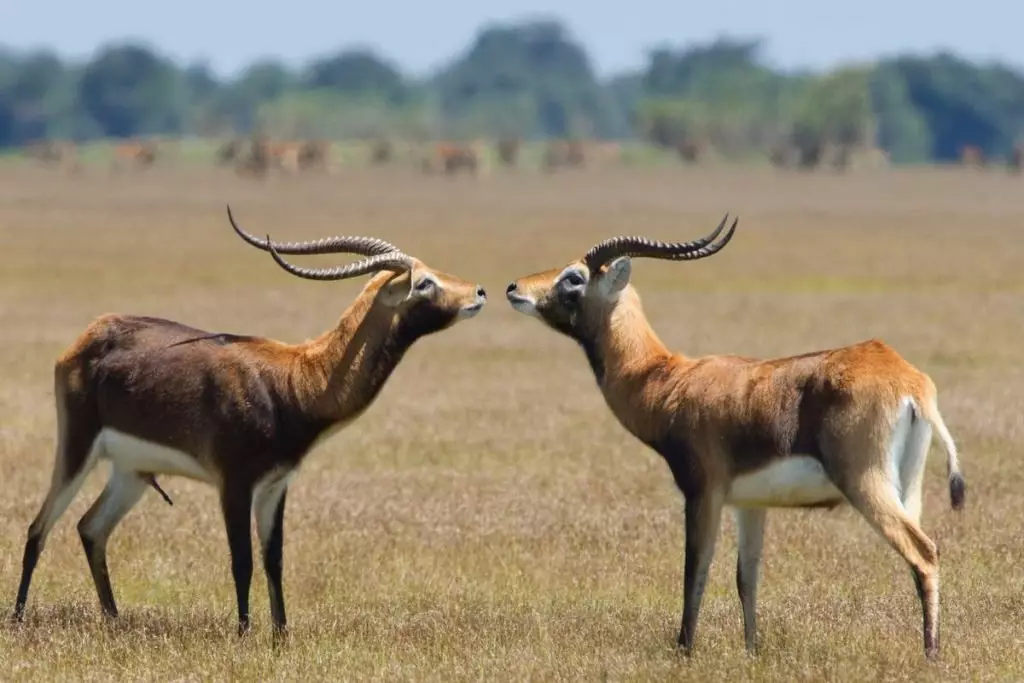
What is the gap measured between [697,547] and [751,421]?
65cm

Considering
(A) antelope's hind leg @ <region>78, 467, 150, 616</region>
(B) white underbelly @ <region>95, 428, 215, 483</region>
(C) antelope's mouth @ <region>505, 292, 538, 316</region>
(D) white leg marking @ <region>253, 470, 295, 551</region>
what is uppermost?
(C) antelope's mouth @ <region>505, 292, 538, 316</region>

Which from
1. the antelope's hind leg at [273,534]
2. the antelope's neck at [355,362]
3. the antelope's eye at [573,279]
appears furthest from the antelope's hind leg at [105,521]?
the antelope's eye at [573,279]

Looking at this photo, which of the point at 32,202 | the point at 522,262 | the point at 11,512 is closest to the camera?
the point at 11,512

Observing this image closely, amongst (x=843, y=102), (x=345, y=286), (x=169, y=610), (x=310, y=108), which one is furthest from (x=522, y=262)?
(x=310, y=108)

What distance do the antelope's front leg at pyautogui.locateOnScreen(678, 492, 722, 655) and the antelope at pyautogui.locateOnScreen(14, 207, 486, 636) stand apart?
60.5 inches

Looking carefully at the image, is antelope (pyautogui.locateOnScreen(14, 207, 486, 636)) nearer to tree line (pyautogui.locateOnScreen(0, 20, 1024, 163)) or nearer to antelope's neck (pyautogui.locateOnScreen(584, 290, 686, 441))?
antelope's neck (pyautogui.locateOnScreen(584, 290, 686, 441))

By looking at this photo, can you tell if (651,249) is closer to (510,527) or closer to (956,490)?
(956,490)

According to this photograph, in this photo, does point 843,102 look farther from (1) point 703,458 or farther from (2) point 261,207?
(1) point 703,458

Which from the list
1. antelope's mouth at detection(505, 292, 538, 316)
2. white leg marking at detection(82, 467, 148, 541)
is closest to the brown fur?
white leg marking at detection(82, 467, 148, 541)

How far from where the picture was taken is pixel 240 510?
9.78 metres

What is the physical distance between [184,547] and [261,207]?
4531 centimetres

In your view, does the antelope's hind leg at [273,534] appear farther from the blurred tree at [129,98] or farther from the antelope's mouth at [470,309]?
the blurred tree at [129,98]

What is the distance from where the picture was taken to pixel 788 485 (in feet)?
29.9

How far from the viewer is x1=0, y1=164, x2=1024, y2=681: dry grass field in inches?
369
